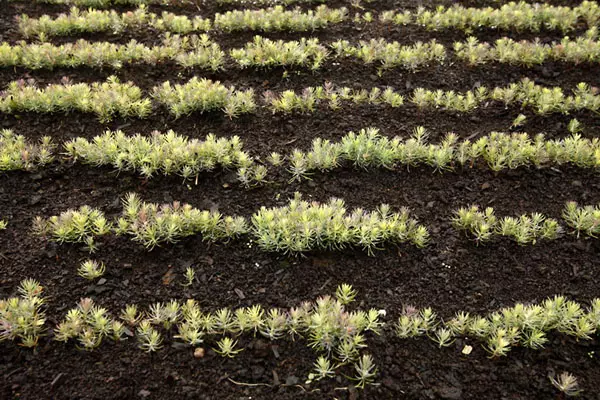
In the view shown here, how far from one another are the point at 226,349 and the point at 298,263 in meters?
1.09

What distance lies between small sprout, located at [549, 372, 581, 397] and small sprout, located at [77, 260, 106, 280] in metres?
3.91

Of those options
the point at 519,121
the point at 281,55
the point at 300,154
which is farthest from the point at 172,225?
the point at 519,121

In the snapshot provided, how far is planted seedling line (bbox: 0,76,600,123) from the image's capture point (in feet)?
19.8

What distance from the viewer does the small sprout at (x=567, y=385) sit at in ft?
12.5

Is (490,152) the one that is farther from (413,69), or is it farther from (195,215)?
(195,215)

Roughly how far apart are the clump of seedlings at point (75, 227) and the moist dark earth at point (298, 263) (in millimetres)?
139

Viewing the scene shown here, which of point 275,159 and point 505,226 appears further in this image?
point 275,159

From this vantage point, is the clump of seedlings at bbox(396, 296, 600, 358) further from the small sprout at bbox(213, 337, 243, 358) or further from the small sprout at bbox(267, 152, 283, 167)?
the small sprout at bbox(267, 152, 283, 167)

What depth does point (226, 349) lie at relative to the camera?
397 cm

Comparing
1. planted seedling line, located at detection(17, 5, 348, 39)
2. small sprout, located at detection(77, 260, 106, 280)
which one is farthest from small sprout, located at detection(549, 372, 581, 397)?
planted seedling line, located at detection(17, 5, 348, 39)

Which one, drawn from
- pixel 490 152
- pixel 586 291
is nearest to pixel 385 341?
pixel 586 291

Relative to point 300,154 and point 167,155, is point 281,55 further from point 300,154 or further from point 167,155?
point 167,155

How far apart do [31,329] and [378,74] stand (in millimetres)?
5056

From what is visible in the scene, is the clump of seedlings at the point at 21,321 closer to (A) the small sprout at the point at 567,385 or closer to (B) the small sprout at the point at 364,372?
(B) the small sprout at the point at 364,372
